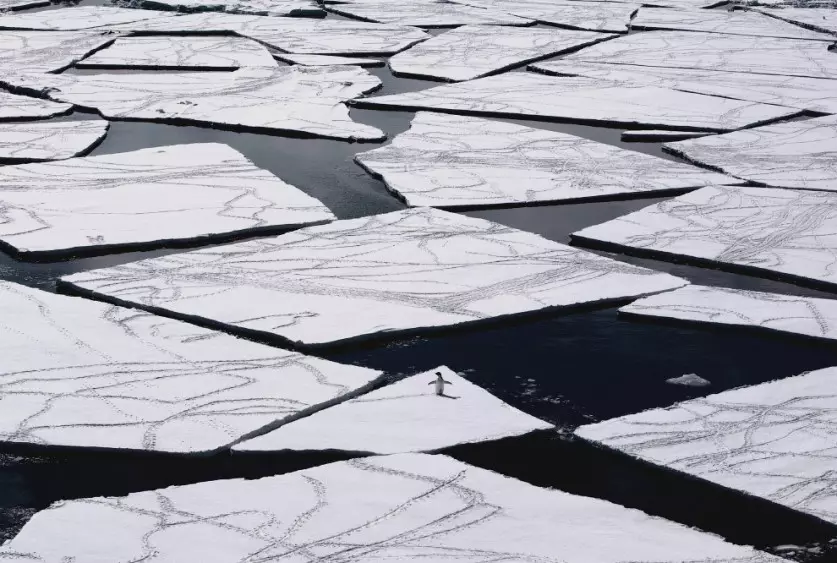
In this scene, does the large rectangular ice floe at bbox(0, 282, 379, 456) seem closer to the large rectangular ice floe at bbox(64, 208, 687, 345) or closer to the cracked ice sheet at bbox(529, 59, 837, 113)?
the large rectangular ice floe at bbox(64, 208, 687, 345)

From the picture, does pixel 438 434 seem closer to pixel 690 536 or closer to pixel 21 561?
pixel 690 536

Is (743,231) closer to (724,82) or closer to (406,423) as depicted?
(406,423)

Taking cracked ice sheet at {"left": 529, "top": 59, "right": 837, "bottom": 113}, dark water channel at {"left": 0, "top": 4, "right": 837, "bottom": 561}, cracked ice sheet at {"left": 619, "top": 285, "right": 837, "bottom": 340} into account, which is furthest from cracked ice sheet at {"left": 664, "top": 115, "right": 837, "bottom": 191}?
cracked ice sheet at {"left": 619, "top": 285, "right": 837, "bottom": 340}

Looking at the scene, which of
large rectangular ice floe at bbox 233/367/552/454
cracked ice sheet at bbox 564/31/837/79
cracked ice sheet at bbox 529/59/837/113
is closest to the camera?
large rectangular ice floe at bbox 233/367/552/454

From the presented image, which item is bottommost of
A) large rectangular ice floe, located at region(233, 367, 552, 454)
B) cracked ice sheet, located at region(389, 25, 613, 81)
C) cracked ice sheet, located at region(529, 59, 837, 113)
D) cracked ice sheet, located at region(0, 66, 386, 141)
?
large rectangular ice floe, located at region(233, 367, 552, 454)

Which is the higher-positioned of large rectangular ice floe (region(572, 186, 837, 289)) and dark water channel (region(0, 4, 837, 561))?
large rectangular ice floe (region(572, 186, 837, 289))

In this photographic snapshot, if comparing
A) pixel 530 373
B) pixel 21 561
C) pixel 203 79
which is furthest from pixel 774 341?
pixel 203 79
